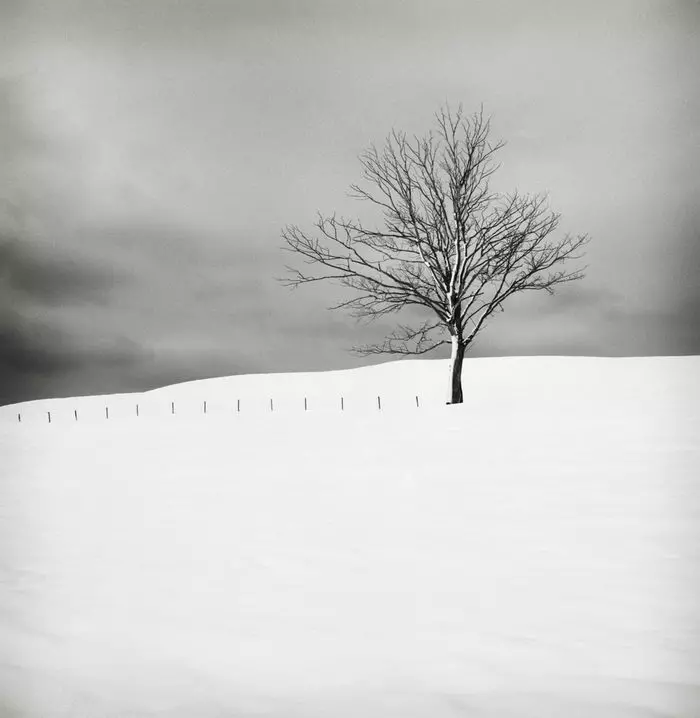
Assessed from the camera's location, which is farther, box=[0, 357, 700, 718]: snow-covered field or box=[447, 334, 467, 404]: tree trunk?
box=[447, 334, 467, 404]: tree trunk

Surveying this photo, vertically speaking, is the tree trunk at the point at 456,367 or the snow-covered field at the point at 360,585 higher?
the tree trunk at the point at 456,367

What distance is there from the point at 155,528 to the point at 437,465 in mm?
3970

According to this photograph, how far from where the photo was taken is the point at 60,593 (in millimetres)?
4102

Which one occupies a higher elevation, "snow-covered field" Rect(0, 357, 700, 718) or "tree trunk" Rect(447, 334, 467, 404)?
"tree trunk" Rect(447, 334, 467, 404)

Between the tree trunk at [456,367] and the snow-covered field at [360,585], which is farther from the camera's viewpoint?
the tree trunk at [456,367]

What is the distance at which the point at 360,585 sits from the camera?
418 centimetres

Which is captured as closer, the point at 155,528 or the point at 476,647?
the point at 476,647

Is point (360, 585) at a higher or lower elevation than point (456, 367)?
lower

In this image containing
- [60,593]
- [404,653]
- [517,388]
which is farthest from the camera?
[517,388]

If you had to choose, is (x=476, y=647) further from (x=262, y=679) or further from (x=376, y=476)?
(x=376, y=476)

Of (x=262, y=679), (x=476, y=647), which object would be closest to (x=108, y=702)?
(x=262, y=679)

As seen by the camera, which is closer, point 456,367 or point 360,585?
point 360,585

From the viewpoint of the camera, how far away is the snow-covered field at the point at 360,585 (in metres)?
2.91

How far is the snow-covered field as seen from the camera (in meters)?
2.91
